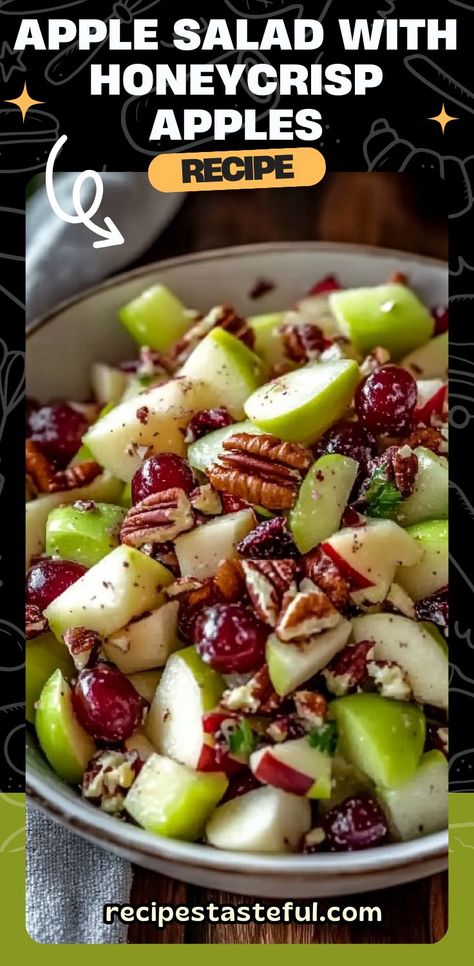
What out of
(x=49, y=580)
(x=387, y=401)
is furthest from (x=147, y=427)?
(x=387, y=401)

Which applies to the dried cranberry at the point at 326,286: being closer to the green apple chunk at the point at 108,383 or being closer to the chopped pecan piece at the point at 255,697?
the green apple chunk at the point at 108,383

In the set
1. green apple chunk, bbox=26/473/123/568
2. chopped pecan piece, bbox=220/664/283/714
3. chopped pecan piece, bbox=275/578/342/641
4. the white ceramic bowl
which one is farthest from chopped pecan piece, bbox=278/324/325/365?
chopped pecan piece, bbox=220/664/283/714

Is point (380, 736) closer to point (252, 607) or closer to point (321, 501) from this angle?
point (252, 607)

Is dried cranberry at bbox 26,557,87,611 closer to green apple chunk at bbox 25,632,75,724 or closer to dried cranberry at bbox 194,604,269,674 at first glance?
green apple chunk at bbox 25,632,75,724

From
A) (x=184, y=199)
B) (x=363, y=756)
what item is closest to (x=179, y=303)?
(x=184, y=199)

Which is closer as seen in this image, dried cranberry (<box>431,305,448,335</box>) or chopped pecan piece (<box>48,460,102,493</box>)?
chopped pecan piece (<box>48,460,102,493</box>)

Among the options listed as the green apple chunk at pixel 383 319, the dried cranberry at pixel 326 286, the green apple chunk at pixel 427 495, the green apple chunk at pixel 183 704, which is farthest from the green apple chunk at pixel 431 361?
the green apple chunk at pixel 183 704
